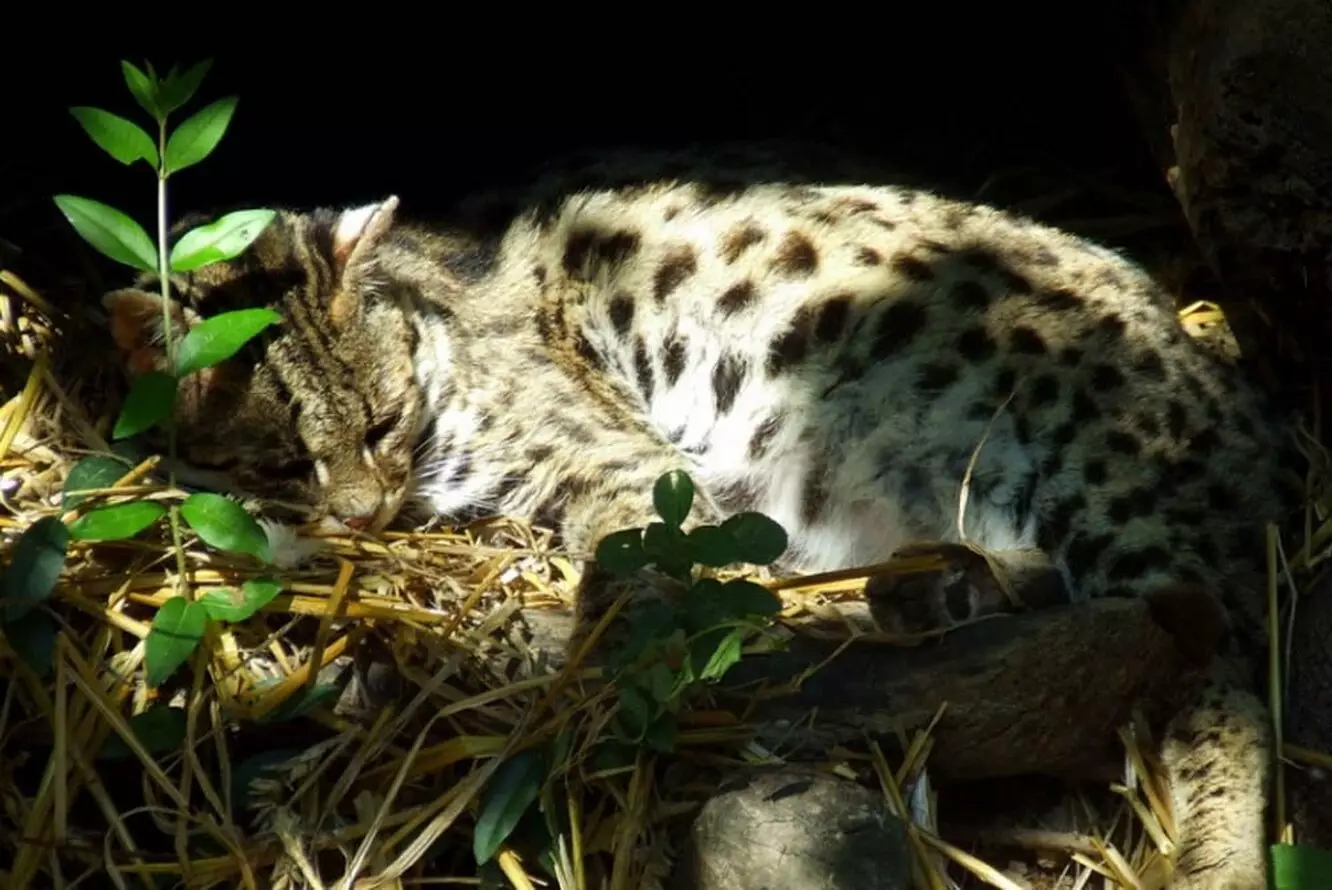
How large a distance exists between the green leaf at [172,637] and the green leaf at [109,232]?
0.63 m

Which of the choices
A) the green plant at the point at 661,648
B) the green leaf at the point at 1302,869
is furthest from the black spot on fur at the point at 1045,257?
the green leaf at the point at 1302,869

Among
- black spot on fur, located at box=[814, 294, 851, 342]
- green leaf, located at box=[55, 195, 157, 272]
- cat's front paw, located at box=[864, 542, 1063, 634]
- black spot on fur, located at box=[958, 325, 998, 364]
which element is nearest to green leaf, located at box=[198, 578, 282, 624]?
green leaf, located at box=[55, 195, 157, 272]

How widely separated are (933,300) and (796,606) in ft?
2.60

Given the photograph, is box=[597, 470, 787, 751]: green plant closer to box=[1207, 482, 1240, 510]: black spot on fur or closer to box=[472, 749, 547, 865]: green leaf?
box=[472, 749, 547, 865]: green leaf

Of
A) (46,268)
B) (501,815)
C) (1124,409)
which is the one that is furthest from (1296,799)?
(46,268)

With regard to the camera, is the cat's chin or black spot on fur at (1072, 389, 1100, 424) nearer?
the cat's chin

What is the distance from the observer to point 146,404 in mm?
2883

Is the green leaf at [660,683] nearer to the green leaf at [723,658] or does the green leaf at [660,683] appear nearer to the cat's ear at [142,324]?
the green leaf at [723,658]

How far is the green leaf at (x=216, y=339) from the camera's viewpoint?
291 cm

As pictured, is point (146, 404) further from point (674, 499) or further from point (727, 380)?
point (727, 380)

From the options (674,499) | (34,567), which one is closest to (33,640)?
(34,567)

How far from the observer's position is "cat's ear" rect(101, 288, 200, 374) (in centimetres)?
316

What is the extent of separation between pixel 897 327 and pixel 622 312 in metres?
0.67

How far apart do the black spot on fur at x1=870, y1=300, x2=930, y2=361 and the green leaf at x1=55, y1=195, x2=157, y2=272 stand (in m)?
1.50
